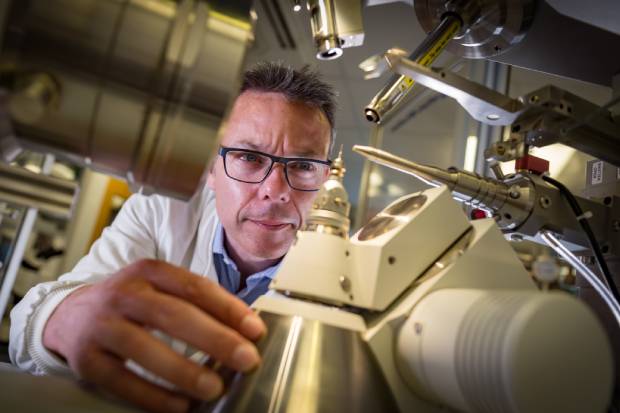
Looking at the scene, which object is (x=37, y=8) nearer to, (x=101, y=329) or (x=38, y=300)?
(x=101, y=329)

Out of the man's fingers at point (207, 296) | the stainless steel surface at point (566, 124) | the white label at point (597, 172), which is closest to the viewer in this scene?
the man's fingers at point (207, 296)

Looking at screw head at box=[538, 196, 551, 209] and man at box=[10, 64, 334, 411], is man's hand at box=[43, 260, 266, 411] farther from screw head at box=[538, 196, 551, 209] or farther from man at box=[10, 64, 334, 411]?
screw head at box=[538, 196, 551, 209]

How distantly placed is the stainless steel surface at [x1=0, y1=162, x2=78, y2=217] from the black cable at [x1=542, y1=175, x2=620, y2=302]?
2.12ft

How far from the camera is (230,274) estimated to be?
4.06ft

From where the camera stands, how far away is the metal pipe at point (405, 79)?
593 millimetres

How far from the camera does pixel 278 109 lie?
115 centimetres

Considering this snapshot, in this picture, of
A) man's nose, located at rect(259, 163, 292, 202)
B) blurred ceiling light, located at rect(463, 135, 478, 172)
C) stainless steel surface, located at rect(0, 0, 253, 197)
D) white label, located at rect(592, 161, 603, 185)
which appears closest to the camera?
stainless steel surface, located at rect(0, 0, 253, 197)

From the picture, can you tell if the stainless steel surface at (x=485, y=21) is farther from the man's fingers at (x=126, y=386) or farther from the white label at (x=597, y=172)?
the man's fingers at (x=126, y=386)

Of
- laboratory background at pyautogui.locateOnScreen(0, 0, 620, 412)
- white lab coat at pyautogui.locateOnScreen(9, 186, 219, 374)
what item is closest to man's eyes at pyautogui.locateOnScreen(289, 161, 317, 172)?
white lab coat at pyautogui.locateOnScreen(9, 186, 219, 374)

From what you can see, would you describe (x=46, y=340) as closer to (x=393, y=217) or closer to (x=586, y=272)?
(x=393, y=217)

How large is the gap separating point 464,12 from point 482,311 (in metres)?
0.46

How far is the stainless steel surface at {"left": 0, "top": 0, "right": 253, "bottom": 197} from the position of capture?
309 mm

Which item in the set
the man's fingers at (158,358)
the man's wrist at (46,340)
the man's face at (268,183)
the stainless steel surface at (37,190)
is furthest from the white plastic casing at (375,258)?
the man's face at (268,183)

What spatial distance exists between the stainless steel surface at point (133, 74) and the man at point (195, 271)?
61 mm
